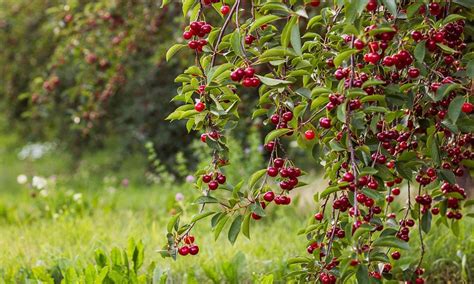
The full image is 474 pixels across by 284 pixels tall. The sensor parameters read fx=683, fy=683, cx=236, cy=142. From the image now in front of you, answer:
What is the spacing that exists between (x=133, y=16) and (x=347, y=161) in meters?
3.21

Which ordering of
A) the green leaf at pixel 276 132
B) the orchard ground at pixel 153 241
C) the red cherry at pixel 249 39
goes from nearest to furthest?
the green leaf at pixel 276 132 < the red cherry at pixel 249 39 < the orchard ground at pixel 153 241

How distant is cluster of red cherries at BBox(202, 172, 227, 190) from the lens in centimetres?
171

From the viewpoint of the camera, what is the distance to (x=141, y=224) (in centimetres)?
372

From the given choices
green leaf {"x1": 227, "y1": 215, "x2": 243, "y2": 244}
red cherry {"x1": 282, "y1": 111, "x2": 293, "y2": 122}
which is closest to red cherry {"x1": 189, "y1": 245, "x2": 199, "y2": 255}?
green leaf {"x1": 227, "y1": 215, "x2": 243, "y2": 244}

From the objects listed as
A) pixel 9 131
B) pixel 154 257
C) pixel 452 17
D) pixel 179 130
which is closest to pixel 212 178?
pixel 452 17

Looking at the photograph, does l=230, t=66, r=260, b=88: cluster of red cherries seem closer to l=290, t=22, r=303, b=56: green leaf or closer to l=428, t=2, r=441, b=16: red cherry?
l=290, t=22, r=303, b=56: green leaf

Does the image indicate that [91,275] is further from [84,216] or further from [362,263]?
[84,216]

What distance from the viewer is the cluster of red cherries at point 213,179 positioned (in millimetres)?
1711

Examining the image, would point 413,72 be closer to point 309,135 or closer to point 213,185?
point 309,135

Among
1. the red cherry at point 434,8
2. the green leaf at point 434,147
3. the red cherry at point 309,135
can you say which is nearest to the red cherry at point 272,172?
the red cherry at point 309,135

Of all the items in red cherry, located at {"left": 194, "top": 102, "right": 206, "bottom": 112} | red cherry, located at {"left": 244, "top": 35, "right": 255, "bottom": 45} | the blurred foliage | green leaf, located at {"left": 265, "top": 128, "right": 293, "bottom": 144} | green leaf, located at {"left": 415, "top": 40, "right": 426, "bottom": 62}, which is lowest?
the blurred foliage

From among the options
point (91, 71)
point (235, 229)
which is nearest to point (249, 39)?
point (235, 229)

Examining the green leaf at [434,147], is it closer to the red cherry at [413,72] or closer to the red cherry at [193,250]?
the red cherry at [413,72]

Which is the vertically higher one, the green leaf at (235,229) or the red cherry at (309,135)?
the red cherry at (309,135)
